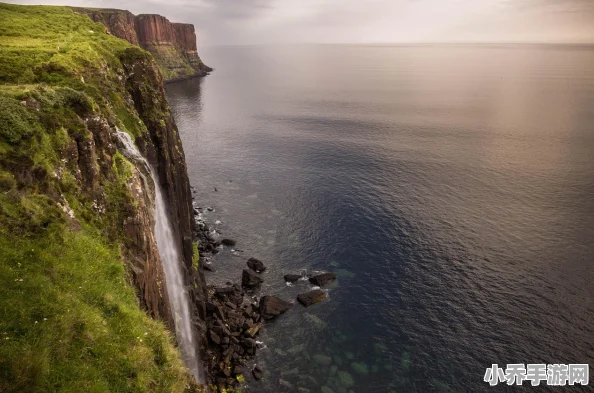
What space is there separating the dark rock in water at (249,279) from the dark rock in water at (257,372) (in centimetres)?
1451

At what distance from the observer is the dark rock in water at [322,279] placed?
2149 inches

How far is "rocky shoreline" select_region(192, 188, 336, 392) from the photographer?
39438 mm

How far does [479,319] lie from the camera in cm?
4738

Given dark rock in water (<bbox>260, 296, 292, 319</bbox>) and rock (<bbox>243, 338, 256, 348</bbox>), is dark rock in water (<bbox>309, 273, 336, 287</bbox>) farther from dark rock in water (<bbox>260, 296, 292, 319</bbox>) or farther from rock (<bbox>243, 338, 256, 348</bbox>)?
rock (<bbox>243, 338, 256, 348</bbox>)

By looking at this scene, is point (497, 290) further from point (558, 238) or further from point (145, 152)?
point (145, 152)

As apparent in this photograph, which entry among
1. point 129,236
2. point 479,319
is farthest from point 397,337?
point 129,236

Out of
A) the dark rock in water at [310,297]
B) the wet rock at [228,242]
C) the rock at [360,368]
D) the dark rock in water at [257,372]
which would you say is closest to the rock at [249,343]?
the dark rock in water at [257,372]

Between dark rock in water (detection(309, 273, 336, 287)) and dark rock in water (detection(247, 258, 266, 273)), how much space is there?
7994mm

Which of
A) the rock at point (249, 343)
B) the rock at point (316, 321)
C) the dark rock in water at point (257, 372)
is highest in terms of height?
the rock at point (249, 343)

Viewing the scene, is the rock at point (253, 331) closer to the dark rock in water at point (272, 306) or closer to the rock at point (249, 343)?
the rock at point (249, 343)

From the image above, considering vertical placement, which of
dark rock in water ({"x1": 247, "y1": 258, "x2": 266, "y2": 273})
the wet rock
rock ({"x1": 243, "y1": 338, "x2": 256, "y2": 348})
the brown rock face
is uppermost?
the brown rock face

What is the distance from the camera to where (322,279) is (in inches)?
2160

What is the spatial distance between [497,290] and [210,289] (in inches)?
1609

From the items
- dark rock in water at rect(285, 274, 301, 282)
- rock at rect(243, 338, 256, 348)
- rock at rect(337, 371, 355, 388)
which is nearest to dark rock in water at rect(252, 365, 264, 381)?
rock at rect(243, 338, 256, 348)
